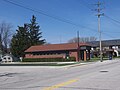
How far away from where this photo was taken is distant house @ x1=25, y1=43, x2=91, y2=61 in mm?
68375

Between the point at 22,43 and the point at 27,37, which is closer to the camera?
the point at 22,43

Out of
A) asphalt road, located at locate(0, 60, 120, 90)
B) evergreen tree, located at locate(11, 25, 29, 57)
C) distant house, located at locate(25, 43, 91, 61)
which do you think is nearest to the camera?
asphalt road, located at locate(0, 60, 120, 90)

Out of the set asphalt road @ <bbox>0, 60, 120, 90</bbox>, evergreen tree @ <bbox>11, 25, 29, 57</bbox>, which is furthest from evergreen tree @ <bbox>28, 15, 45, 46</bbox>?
asphalt road @ <bbox>0, 60, 120, 90</bbox>

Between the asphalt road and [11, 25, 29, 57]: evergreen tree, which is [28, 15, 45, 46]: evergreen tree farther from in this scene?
the asphalt road

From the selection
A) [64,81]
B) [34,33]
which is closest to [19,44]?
[34,33]

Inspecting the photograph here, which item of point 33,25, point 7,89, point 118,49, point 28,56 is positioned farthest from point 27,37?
point 7,89

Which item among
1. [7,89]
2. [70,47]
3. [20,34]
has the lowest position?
[7,89]

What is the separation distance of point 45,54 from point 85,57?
1097 cm

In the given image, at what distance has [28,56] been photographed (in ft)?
255

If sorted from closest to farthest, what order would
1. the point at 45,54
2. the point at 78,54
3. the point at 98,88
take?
the point at 98,88 → the point at 78,54 → the point at 45,54

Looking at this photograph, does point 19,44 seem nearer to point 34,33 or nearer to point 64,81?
point 34,33

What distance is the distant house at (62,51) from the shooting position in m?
68.4

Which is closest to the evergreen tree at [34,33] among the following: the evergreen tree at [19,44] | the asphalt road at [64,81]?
the evergreen tree at [19,44]

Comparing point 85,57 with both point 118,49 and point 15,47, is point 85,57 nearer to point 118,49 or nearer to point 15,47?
point 15,47
